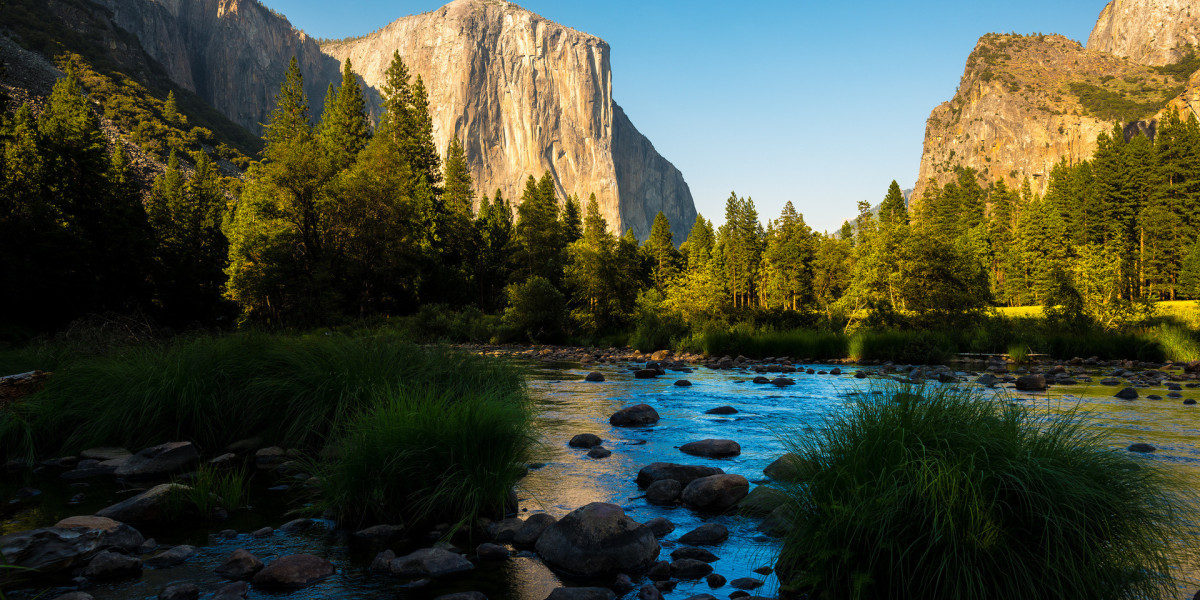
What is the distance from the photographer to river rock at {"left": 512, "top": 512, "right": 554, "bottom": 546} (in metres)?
4.66

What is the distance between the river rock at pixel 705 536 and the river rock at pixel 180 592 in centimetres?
326

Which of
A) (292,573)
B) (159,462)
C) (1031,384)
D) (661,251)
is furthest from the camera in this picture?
(661,251)

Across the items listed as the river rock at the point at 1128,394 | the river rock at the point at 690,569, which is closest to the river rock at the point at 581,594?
the river rock at the point at 690,569

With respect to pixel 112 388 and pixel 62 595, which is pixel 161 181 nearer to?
pixel 112 388

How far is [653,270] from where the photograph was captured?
74.9m

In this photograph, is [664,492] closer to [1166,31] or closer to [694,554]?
[694,554]

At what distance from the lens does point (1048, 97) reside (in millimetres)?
163875

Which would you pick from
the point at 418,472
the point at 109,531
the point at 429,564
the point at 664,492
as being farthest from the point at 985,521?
the point at 109,531

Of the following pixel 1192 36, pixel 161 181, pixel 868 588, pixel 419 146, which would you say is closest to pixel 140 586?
pixel 868 588

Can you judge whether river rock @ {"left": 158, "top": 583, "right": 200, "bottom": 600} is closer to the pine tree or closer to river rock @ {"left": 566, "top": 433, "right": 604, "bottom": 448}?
river rock @ {"left": 566, "top": 433, "right": 604, "bottom": 448}

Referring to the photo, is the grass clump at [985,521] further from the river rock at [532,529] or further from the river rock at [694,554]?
the river rock at [532,529]

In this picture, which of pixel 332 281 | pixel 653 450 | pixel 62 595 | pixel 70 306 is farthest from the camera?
pixel 332 281

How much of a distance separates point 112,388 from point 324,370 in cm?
294

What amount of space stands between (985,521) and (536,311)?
98.7ft
